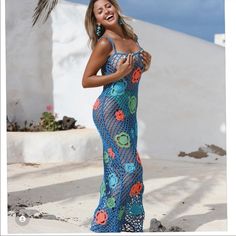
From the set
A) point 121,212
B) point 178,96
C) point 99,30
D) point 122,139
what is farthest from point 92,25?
point 178,96

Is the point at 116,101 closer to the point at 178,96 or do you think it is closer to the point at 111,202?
the point at 111,202

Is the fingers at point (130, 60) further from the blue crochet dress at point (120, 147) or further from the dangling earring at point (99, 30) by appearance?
the dangling earring at point (99, 30)

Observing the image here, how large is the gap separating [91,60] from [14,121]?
636cm

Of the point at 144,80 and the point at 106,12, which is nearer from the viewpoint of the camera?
the point at 106,12

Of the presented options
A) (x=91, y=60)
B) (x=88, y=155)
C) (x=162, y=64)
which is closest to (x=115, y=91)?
(x=91, y=60)

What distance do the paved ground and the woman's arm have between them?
1194mm

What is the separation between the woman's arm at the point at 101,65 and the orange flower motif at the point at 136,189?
2.70ft

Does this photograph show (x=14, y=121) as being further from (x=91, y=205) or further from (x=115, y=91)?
(x=115, y=91)

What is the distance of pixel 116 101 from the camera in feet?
14.6

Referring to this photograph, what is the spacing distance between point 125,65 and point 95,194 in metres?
3.27

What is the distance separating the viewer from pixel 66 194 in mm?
7320

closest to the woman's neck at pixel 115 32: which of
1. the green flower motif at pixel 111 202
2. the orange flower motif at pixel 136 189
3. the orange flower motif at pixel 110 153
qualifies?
the orange flower motif at pixel 110 153

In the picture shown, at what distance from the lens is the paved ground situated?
5.82m
